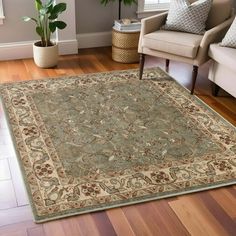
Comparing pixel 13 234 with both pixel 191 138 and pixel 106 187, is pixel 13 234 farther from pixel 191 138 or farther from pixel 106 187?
pixel 191 138

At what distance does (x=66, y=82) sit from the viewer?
3703mm

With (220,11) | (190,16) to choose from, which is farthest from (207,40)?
(220,11)

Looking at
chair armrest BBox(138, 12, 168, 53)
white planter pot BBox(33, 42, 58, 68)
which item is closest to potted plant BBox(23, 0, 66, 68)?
white planter pot BBox(33, 42, 58, 68)

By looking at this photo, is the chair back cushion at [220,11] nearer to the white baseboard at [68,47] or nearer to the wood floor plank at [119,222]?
the white baseboard at [68,47]

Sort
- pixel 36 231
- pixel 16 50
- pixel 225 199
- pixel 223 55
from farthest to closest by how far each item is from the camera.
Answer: pixel 16 50 → pixel 223 55 → pixel 225 199 → pixel 36 231

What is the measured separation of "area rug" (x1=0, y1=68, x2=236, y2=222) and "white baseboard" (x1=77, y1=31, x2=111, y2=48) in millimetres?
978

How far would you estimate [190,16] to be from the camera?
359 cm

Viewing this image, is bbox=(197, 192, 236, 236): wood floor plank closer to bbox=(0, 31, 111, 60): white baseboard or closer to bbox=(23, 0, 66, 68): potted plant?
bbox=(23, 0, 66, 68): potted plant

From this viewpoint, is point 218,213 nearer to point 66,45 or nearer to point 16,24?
point 66,45

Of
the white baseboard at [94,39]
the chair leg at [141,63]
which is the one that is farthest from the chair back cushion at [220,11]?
the white baseboard at [94,39]

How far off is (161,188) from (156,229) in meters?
0.34

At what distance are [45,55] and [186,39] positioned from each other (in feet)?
4.71

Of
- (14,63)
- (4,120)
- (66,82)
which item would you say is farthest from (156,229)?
(14,63)

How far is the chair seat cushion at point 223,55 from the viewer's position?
3.07m
